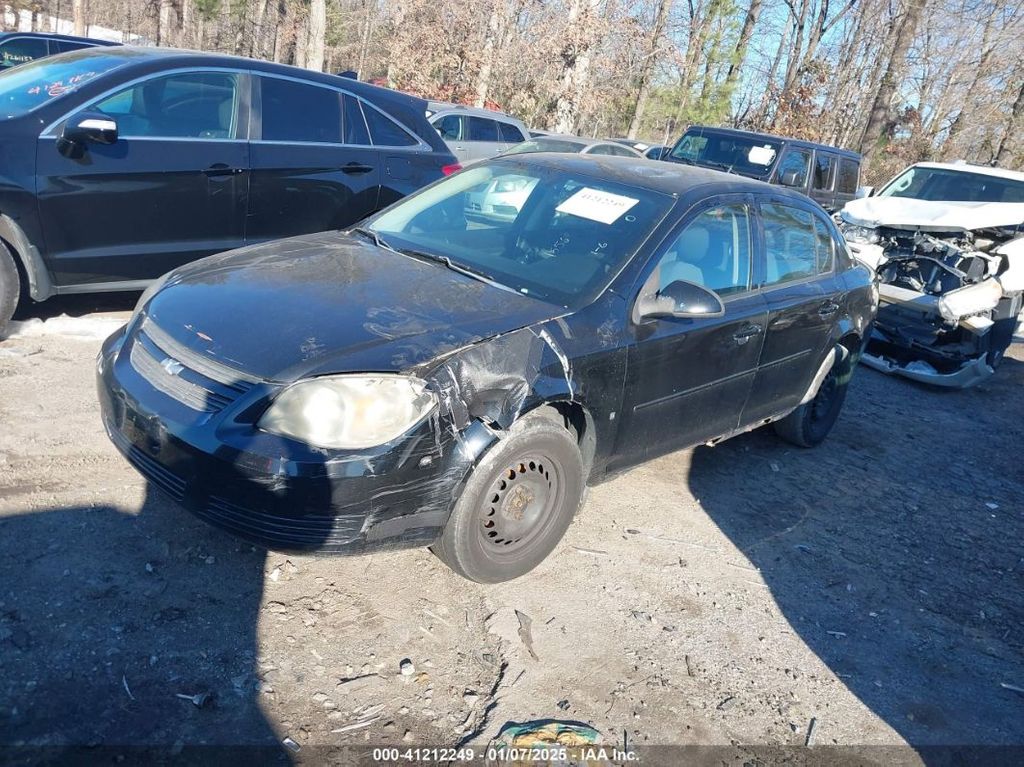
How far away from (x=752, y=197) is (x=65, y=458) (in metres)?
3.70

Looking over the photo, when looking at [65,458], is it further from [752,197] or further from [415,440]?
[752,197]

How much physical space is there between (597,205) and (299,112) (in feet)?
9.81

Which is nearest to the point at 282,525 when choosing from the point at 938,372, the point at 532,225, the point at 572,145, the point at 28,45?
the point at 532,225

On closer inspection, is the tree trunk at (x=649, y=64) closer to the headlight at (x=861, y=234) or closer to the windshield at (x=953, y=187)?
the windshield at (x=953, y=187)

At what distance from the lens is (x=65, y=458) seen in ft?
12.1

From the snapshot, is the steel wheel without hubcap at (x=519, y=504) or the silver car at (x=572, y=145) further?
the silver car at (x=572, y=145)

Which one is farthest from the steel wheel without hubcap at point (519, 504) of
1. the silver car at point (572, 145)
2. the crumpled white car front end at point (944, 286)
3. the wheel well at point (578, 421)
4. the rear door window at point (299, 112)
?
the silver car at point (572, 145)

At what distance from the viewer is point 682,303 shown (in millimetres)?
3549

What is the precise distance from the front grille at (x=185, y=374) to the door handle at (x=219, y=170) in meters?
2.54

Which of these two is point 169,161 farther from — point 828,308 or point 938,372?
point 938,372

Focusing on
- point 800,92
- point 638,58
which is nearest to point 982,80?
point 800,92

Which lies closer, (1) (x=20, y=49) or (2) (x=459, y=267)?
(2) (x=459, y=267)

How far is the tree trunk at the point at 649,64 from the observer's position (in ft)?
86.5

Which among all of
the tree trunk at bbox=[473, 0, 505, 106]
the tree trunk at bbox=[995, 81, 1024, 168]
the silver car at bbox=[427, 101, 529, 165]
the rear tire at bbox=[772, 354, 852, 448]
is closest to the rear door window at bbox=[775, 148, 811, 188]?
the silver car at bbox=[427, 101, 529, 165]
